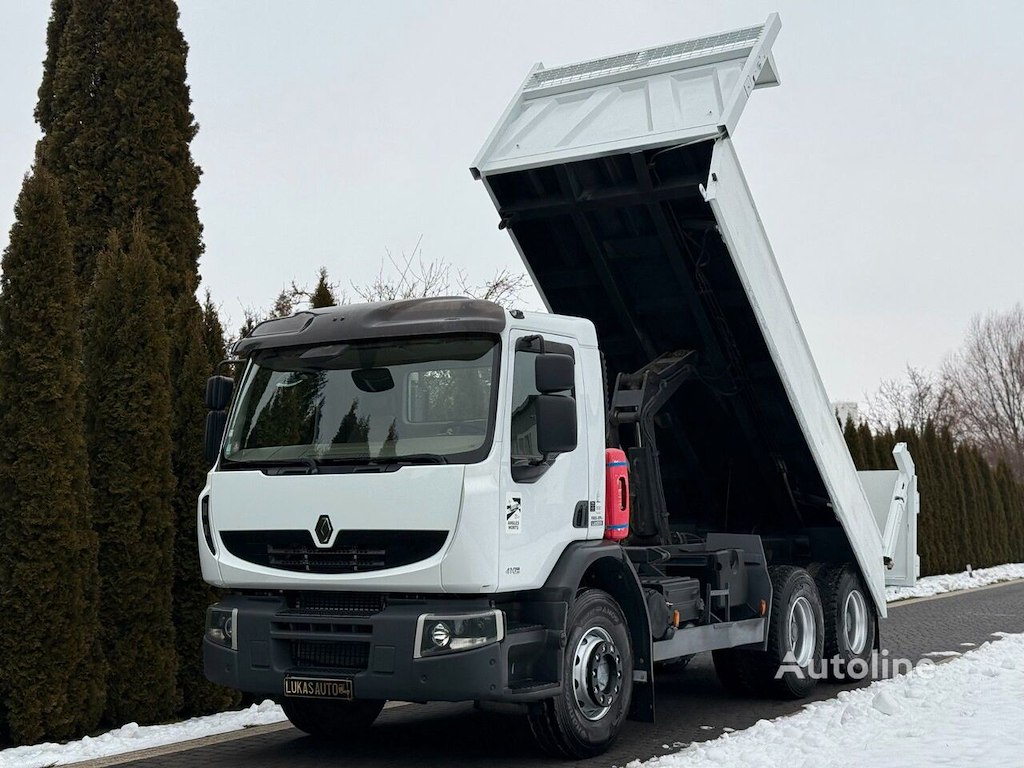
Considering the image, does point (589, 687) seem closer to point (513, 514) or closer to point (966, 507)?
point (513, 514)

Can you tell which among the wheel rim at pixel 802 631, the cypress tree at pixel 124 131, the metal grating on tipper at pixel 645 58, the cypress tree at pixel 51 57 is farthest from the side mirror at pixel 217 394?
the cypress tree at pixel 51 57

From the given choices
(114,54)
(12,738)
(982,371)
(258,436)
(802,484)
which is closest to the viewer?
(258,436)

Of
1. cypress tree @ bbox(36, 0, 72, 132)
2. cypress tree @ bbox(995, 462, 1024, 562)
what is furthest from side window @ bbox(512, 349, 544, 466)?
cypress tree @ bbox(995, 462, 1024, 562)

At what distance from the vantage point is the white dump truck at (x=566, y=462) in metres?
6.70

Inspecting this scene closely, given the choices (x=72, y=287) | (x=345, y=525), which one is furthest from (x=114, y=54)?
(x=345, y=525)

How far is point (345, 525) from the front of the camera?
6.77 m

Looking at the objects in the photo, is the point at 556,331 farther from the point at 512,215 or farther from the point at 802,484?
the point at 802,484

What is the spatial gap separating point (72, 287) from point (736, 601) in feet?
17.7

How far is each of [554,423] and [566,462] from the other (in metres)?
0.49

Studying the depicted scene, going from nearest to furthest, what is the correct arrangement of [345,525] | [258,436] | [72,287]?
[345,525] < [258,436] < [72,287]

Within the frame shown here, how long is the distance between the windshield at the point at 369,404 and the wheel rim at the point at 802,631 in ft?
13.3

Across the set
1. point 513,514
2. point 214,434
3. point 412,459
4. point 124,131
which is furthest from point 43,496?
point 124,131

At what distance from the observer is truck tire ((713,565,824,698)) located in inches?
372

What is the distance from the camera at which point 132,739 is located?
27.3 ft
